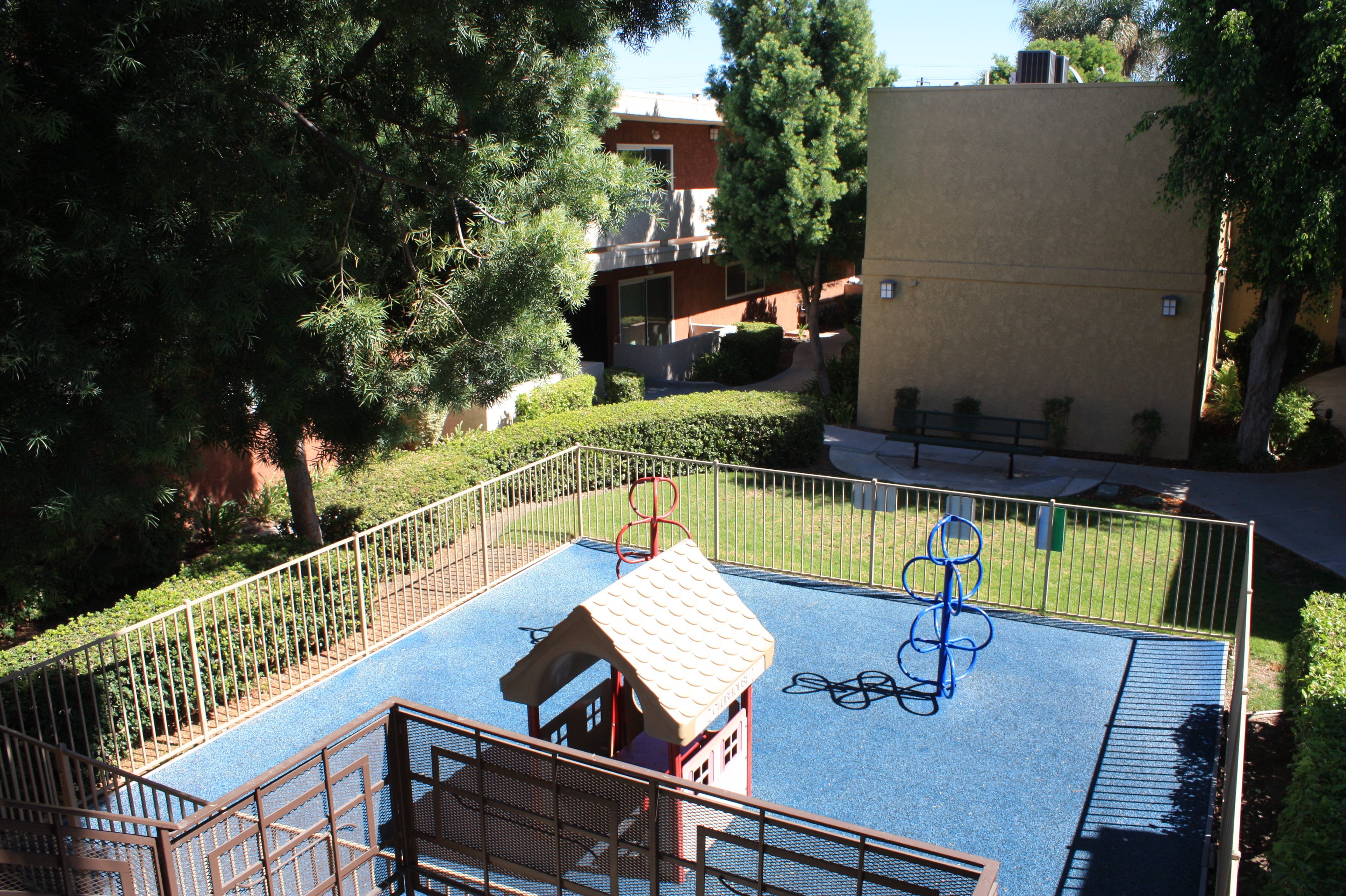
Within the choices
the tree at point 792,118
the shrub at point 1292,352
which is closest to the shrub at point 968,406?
the tree at point 792,118

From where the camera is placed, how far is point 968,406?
18.2 meters

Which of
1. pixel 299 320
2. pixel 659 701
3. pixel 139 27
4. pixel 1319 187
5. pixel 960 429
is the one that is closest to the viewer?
pixel 659 701

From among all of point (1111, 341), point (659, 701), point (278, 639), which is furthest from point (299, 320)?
point (1111, 341)

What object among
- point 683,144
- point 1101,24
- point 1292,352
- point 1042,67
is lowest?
point 1292,352

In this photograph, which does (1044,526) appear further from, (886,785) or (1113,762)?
(886,785)

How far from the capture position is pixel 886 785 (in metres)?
7.77

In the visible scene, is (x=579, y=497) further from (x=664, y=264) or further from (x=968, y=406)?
(x=664, y=264)

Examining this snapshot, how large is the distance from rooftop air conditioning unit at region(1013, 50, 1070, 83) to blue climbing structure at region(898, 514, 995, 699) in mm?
10745

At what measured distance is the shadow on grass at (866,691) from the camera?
29.5 ft

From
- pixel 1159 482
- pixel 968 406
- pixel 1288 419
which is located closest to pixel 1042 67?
pixel 968 406

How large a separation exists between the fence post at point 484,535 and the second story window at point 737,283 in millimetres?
18094

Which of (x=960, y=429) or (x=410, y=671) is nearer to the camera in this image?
(x=410, y=671)

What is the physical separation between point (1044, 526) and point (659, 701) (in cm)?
540

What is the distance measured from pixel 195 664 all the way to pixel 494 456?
6.32 meters
